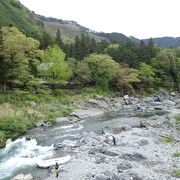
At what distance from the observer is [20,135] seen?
4338cm

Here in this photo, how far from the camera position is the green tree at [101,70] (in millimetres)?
85250

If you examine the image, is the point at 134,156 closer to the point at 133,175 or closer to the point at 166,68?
the point at 133,175

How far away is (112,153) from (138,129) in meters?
14.5

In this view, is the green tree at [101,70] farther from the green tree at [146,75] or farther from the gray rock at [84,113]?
the gray rock at [84,113]

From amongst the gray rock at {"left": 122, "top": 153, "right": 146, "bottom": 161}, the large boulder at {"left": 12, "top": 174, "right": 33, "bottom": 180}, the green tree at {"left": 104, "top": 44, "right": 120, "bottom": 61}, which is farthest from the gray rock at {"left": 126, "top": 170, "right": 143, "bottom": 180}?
the green tree at {"left": 104, "top": 44, "right": 120, "bottom": 61}

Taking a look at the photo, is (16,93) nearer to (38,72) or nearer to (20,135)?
(38,72)

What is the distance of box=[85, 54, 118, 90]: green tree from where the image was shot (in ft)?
280

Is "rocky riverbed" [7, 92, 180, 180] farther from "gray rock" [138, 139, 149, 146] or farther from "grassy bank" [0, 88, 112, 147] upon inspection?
"grassy bank" [0, 88, 112, 147]

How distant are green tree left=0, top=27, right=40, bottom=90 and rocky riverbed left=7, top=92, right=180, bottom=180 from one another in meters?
13.5

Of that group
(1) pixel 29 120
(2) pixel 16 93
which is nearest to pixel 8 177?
(1) pixel 29 120

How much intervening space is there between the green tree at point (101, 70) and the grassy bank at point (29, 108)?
9907 millimetres

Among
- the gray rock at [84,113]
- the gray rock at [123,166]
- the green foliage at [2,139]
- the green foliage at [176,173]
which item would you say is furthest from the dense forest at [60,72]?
the green foliage at [176,173]

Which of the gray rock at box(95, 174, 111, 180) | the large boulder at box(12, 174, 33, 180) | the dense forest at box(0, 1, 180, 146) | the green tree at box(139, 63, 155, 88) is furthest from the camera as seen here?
the green tree at box(139, 63, 155, 88)

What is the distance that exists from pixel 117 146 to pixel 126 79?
172 feet
